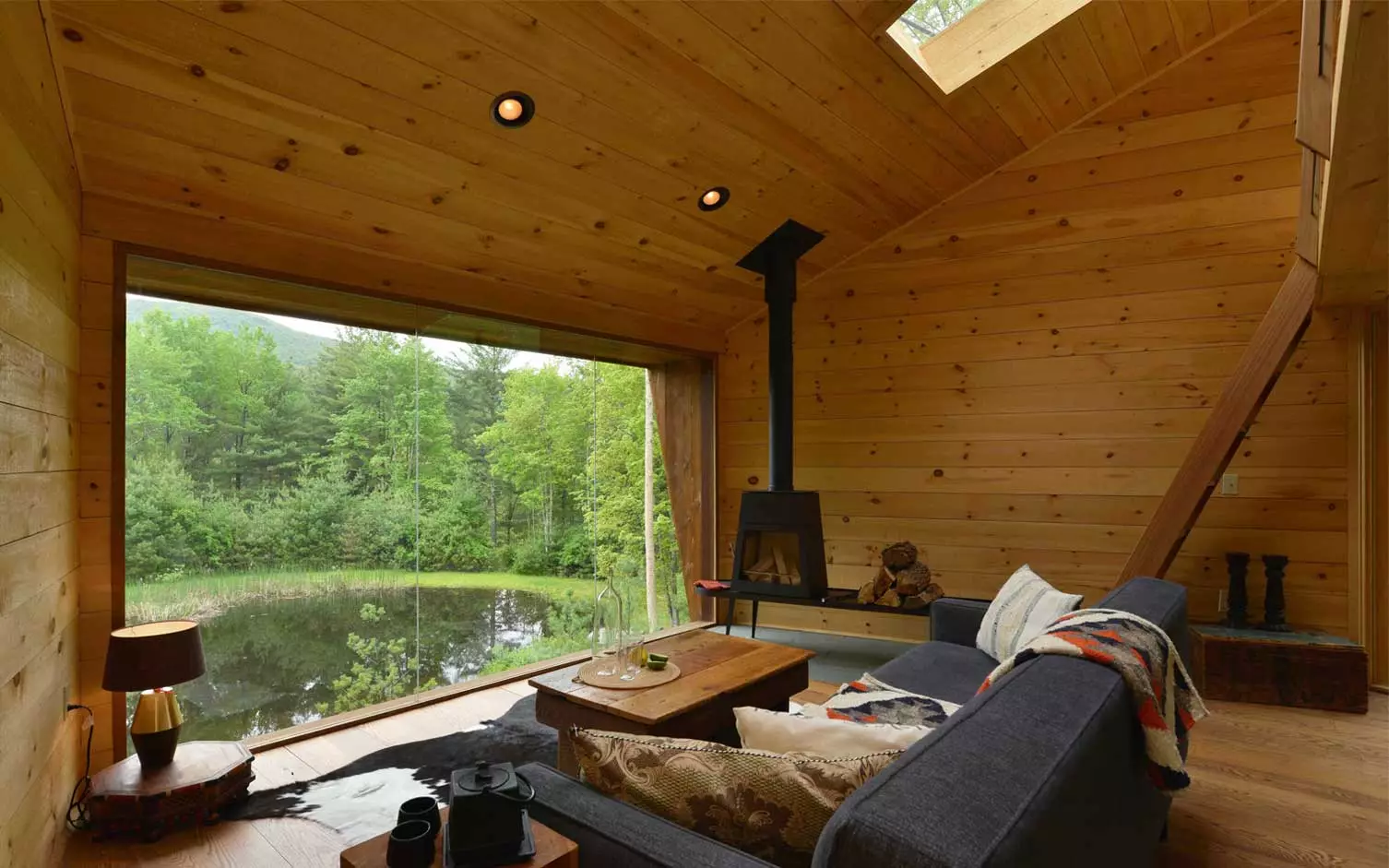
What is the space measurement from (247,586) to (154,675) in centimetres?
69

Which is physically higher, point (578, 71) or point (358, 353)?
point (578, 71)

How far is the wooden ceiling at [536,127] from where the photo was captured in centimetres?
238

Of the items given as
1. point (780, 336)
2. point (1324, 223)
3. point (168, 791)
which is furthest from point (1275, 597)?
point (168, 791)

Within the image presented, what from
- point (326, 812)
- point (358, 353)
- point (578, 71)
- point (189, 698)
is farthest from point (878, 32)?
point (189, 698)

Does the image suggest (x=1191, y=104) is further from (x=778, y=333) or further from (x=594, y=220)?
(x=594, y=220)

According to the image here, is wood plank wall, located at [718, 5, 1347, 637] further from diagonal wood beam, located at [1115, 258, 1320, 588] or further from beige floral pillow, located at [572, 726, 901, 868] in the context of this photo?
beige floral pillow, located at [572, 726, 901, 868]

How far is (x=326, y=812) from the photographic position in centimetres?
246

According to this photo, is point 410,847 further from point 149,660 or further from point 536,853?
point 149,660

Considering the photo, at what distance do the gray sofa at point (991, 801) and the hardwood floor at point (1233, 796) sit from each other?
1114mm

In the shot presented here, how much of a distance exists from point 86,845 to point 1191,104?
19.4 feet

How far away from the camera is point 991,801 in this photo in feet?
2.84

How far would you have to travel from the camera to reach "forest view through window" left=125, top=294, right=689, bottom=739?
2877mm

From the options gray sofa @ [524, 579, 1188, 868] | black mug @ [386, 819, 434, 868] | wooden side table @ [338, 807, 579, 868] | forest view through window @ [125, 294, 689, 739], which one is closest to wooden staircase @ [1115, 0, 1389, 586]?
gray sofa @ [524, 579, 1188, 868]

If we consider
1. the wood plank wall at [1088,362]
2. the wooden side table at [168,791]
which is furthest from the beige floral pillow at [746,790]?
the wood plank wall at [1088,362]
